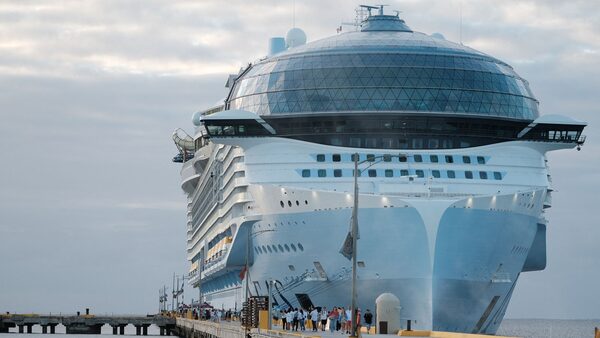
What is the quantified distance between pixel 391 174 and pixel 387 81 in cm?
780

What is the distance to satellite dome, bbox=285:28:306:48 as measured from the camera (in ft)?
362

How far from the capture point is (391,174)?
257 ft

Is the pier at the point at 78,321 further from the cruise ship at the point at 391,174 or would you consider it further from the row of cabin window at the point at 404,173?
the row of cabin window at the point at 404,173

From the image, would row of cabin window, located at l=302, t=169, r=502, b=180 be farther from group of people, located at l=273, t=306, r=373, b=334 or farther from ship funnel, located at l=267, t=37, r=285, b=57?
ship funnel, located at l=267, t=37, r=285, b=57

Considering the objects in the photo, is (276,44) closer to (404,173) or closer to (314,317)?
(404,173)

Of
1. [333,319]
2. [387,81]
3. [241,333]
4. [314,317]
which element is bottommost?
[241,333]

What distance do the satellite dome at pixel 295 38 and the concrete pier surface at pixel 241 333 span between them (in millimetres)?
24966

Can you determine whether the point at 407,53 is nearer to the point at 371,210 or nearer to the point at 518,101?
the point at 518,101

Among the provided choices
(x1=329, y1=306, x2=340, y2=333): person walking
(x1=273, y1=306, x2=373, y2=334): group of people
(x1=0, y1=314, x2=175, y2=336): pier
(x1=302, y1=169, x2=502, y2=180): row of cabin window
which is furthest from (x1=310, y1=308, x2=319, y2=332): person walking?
(x1=0, y1=314, x2=175, y2=336): pier

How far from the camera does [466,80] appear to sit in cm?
8488

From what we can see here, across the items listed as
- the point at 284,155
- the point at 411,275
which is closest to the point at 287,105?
the point at 284,155

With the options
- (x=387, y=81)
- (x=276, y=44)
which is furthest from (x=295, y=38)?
(x=387, y=81)

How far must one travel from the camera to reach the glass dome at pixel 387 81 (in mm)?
83062

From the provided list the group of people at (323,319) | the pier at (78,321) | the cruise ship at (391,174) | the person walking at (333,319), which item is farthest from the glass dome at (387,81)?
the pier at (78,321)
